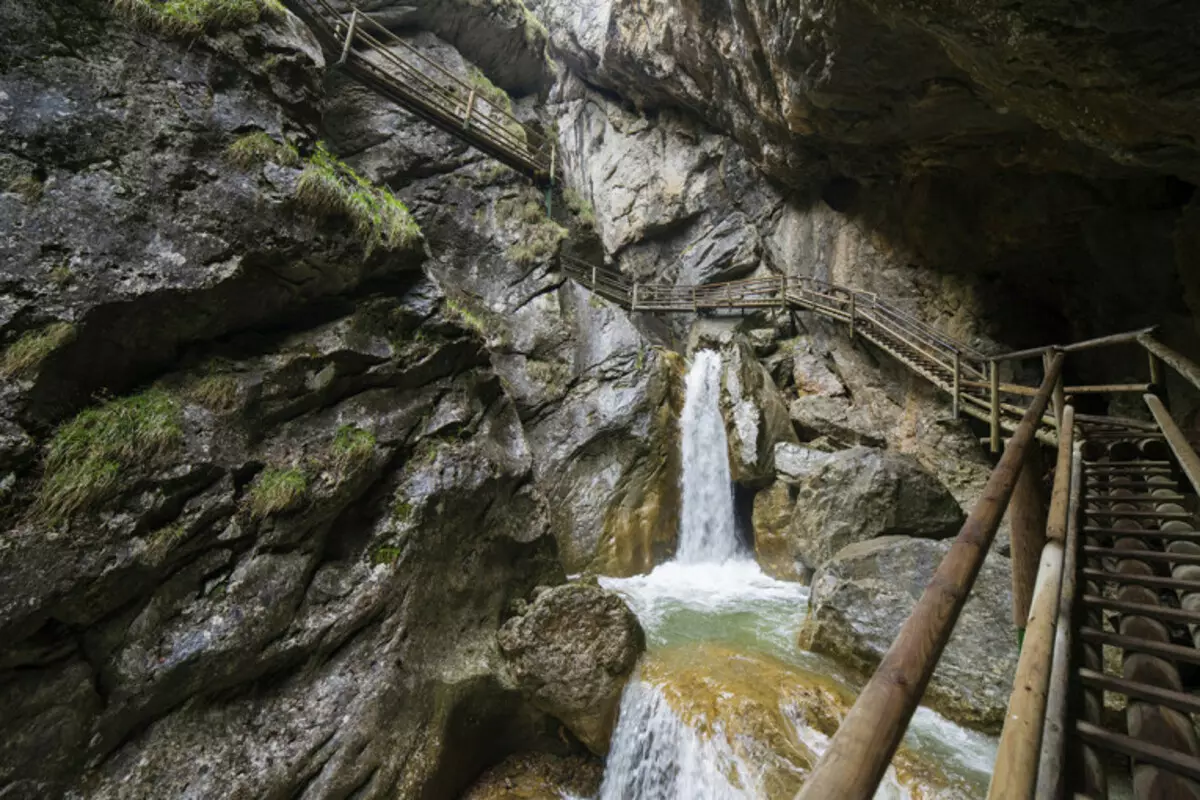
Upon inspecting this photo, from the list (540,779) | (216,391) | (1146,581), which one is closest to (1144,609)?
(1146,581)

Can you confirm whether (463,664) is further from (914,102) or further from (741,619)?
(914,102)

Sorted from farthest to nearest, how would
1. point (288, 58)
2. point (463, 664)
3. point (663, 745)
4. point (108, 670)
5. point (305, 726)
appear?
point (288, 58)
point (463, 664)
point (663, 745)
point (305, 726)
point (108, 670)

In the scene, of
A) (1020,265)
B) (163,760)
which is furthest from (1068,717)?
(1020,265)

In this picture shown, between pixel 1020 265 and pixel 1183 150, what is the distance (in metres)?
6.09

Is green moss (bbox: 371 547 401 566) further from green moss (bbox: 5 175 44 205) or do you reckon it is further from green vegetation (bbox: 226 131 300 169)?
green vegetation (bbox: 226 131 300 169)

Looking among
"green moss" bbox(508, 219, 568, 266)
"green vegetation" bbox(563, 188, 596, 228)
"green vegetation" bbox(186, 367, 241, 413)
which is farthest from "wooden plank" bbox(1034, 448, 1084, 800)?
"green vegetation" bbox(563, 188, 596, 228)

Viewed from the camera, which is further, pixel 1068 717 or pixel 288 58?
pixel 288 58

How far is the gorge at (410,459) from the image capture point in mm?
3809

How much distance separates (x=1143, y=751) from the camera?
1.65 meters

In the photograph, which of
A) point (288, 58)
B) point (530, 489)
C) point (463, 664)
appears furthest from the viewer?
point (530, 489)

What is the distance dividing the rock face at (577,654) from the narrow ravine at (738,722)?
27 cm

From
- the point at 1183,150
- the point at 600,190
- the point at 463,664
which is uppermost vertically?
the point at 600,190

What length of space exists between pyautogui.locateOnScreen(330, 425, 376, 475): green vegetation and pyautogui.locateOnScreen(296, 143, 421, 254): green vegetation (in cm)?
217

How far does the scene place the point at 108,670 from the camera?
3648mm
